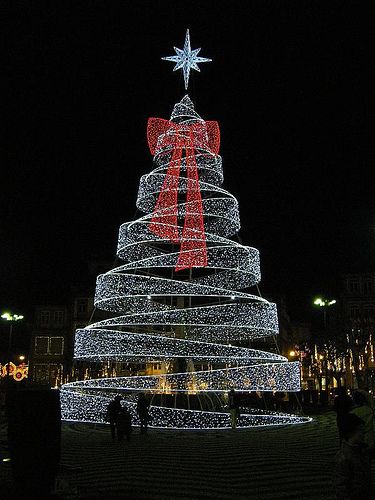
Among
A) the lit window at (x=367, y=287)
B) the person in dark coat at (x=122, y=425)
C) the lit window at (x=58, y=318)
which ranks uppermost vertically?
the lit window at (x=367, y=287)

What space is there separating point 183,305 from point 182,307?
0.30 meters

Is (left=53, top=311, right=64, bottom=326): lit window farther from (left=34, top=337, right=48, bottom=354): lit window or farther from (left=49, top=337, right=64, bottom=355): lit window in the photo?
(left=34, top=337, right=48, bottom=354): lit window

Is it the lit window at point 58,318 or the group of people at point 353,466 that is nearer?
the group of people at point 353,466

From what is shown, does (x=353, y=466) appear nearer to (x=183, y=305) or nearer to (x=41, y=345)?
(x=183, y=305)

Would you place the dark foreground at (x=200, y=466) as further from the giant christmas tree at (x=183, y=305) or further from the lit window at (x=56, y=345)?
the lit window at (x=56, y=345)

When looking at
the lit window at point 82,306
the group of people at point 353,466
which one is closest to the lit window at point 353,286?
the lit window at point 82,306

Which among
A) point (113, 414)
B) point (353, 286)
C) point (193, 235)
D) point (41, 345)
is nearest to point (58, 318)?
point (41, 345)

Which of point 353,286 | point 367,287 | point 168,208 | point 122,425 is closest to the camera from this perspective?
point 122,425

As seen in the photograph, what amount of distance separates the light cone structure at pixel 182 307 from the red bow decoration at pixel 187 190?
4 cm

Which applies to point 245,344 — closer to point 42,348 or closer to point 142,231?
point 42,348

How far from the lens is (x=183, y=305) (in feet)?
83.9

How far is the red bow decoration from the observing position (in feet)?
79.3

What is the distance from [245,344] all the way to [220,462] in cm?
4648

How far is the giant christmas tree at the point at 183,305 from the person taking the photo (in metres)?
22.0
